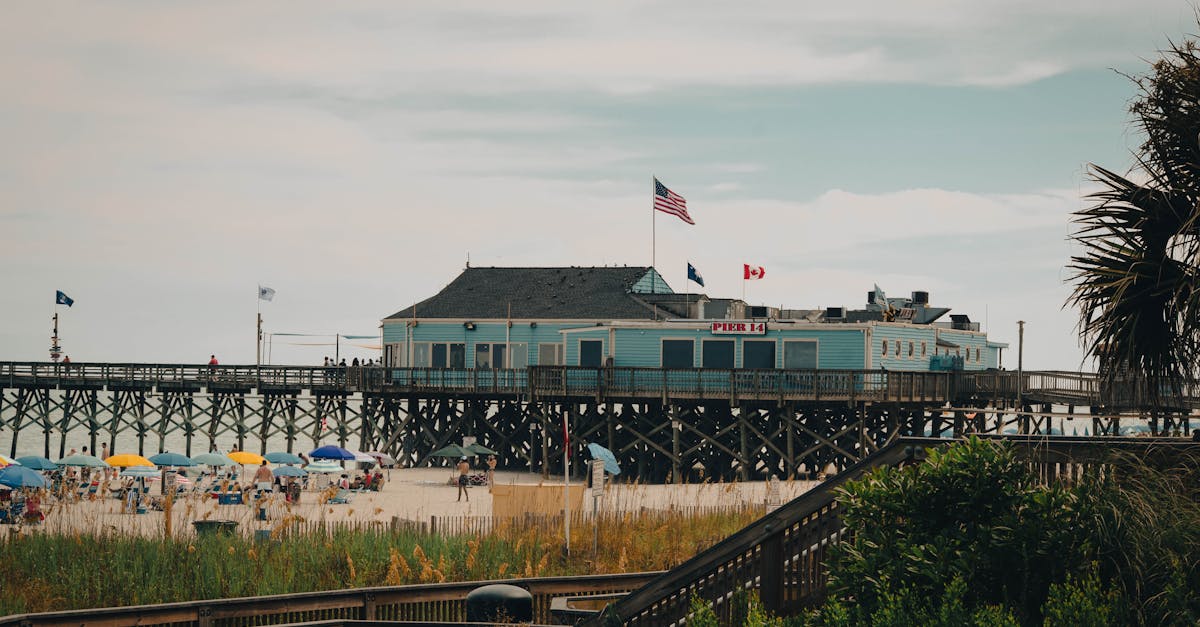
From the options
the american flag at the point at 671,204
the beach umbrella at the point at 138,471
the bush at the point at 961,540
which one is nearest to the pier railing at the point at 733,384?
the american flag at the point at 671,204

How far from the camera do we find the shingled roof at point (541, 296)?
168 feet

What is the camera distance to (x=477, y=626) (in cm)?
1316

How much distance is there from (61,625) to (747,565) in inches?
254

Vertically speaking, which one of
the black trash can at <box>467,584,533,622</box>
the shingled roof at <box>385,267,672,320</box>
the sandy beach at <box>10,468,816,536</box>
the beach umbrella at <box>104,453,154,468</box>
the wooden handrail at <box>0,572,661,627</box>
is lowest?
the sandy beach at <box>10,468,816,536</box>

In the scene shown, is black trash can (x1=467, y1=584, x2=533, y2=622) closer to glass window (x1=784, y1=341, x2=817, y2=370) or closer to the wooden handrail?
the wooden handrail

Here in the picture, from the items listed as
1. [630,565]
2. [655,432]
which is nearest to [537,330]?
[655,432]

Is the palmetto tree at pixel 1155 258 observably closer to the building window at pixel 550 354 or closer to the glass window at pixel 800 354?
the glass window at pixel 800 354

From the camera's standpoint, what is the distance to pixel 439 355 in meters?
52.8

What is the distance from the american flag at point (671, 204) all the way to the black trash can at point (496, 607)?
34231mm

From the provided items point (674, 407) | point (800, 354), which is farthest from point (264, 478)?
point (800, 354)

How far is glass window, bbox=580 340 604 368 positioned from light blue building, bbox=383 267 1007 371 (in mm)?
43

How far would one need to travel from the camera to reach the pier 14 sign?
1759 inches

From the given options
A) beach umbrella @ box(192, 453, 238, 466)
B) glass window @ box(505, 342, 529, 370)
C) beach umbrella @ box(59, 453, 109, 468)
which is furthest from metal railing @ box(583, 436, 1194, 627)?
glass window @ box(505, 342, 529, 370)

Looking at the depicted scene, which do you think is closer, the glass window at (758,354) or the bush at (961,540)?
the bush at (961,540)
